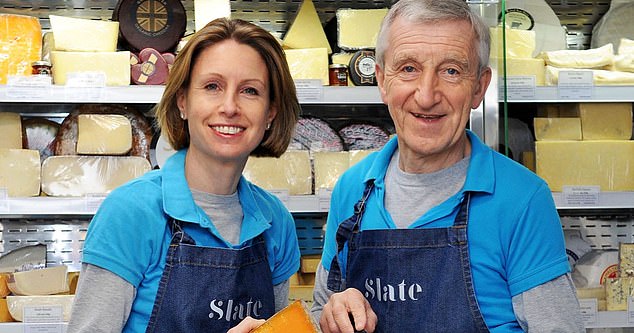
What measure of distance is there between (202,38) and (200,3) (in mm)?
1507

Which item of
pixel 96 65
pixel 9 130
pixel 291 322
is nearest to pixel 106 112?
pixel 96 65

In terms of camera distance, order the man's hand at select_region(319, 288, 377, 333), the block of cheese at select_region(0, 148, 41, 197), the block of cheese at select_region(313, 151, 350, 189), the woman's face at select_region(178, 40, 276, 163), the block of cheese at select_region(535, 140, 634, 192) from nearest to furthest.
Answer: the man's hand at select_region(319, 288, 377, 333), the woman's face at select_region(178, 40, 276, 163), the block of cheese at select_region(535, 140, 634, 192), the block of cheese at select_region(0, 148, 41, 197), the block of cheese at select_region(313, 151, 350, 189)

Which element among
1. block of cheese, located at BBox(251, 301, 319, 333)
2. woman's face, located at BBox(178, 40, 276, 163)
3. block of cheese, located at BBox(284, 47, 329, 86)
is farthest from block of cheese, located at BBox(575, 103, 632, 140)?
block of cheese, located at BBox(251, 301, 319, 333)

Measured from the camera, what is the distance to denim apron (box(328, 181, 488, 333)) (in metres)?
1.65

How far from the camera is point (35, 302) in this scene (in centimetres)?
305

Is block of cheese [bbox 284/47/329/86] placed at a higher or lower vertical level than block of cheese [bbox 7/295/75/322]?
higher

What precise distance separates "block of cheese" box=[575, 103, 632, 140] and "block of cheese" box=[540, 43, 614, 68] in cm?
16

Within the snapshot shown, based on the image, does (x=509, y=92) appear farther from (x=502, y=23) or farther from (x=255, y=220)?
(x=255, y=220)

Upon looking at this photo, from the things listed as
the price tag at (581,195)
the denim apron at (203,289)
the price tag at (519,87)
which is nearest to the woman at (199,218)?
the denim apron at (203,289)

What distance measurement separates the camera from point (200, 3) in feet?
10.6

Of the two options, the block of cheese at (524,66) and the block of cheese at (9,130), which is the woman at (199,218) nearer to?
the block of cheese at (524,66)

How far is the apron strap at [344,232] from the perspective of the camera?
1803 mm

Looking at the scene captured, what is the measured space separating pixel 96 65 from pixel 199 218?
1567 mm

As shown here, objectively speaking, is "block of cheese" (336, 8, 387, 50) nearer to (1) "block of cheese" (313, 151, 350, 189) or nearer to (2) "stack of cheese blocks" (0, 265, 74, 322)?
(1) "block of cheese" (313, 151, 350, 189)
